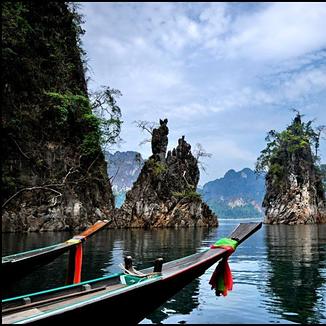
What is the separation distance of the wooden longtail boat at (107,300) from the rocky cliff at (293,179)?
2303 inches

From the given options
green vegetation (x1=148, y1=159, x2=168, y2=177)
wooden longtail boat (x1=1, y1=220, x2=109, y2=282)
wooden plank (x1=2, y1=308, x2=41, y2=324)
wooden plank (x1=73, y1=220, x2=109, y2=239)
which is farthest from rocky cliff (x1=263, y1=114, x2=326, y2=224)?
wooden plank (x1=2, y1=308, x2=41, y2=324)

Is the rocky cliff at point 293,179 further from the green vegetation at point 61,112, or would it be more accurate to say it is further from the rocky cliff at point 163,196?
the green vegetation at point 61,112

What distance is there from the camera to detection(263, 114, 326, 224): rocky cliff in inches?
2451

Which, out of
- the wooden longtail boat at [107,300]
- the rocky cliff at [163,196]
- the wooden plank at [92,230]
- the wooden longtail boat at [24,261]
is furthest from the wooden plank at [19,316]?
the rocky cliff at [163,196]

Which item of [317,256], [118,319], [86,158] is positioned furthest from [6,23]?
[86,158]

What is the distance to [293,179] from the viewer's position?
211ft

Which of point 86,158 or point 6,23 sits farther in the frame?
point 86,158

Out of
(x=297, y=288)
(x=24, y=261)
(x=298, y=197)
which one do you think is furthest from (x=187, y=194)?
(x=24, y=261)

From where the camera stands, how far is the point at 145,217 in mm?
50312

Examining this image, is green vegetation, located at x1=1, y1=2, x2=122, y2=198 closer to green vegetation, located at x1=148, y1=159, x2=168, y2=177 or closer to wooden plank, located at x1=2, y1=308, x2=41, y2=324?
green vegetation, located at x1=148, y1=159, x2=168, y2=177

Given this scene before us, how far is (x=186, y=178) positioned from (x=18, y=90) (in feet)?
141

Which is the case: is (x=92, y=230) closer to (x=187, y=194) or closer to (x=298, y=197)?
(x=187, y=194)

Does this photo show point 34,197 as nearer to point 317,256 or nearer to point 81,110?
Answer: point 81,110

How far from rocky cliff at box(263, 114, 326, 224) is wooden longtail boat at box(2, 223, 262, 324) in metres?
58.5
